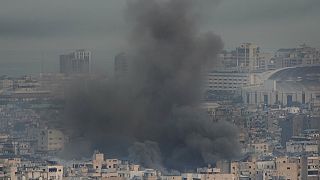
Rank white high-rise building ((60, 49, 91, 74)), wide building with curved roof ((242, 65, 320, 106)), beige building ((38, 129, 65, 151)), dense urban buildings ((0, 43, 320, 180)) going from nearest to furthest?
dense urban buildings ((0, 43, 320, 180)) < beige building ((38, 129, 65, 151)) < white high-rise building ((60, 49, 91, 74)) < wide building with curved roof ((242, 65, 320, 106))

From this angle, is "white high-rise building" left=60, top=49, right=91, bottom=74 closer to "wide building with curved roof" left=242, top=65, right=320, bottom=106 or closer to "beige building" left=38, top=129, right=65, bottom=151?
"beige building" left=38, top=129, right=65, bottom=151

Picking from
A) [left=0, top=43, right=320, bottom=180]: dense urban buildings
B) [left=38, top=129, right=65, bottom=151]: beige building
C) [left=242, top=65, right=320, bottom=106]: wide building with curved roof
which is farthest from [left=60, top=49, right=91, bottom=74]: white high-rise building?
[left=242, top=65, right=320, bottom=106]: wide building with curved roof

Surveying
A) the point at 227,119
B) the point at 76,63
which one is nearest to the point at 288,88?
the point at 227,119

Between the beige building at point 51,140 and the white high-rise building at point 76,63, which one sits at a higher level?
the white high-rise building at point 76,63

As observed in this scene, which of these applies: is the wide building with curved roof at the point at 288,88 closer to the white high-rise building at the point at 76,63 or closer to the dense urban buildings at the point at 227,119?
the dense urban buildings at the point at 227,119

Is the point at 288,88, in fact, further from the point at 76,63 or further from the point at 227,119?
the point at 76,63

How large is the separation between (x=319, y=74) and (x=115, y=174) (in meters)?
10.2

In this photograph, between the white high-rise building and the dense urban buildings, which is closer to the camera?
the dense urban buildings

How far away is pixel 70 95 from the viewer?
73.0 feet

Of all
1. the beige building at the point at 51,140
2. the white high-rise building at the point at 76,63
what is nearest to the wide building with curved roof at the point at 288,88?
the white high-rise building at the point at 76,63

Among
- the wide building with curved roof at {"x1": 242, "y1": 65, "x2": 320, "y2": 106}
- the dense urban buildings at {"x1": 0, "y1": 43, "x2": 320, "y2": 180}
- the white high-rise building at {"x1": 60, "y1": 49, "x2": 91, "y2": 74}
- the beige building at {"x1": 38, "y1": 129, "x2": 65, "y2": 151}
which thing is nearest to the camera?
the dense urban buildings at {"x1": 0, "y1": 43, "x2": 320, "y2": 180}

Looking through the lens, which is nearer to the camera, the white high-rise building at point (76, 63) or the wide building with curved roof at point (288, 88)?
the white high-rise building at point (76, 63)

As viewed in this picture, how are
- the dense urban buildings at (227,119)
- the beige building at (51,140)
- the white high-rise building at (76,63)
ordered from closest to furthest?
the dense urban buildings at (227,119) < the beige building at (51,140) < the white high-rise building at (76,63)

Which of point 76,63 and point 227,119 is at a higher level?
point 76,63
